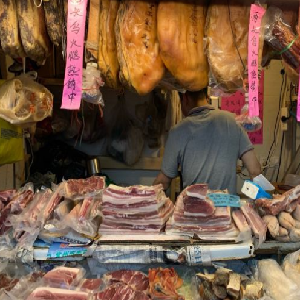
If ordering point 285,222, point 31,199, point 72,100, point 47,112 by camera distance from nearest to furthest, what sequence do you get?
point 72,100, point 285,222, point 31,199, point 47,112

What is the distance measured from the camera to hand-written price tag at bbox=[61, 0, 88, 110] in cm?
201

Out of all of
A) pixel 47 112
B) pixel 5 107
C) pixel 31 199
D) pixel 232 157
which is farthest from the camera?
pixel 232 157

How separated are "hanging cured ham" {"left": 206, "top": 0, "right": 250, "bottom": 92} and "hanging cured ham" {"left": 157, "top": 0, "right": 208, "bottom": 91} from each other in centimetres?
6

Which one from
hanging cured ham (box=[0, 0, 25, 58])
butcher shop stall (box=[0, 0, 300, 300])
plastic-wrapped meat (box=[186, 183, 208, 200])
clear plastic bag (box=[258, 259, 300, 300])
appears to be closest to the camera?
clear plastic bag (box=[258, 259, 300, 300])

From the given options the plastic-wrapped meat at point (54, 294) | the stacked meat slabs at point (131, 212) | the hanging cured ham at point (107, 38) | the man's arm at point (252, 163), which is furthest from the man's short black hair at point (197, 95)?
the plastic-wrapped meat at point (54, 294)

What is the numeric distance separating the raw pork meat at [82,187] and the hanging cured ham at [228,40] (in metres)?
0.99

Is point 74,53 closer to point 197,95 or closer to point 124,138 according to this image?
point 197,95

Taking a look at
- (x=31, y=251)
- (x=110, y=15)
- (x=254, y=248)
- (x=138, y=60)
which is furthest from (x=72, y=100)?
(x=254, y=248)

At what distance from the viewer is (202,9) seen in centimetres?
236

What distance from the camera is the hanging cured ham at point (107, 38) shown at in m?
2.33

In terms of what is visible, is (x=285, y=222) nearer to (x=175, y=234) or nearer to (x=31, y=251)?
(x=175, y=234)

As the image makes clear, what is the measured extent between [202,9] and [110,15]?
1.86 feet

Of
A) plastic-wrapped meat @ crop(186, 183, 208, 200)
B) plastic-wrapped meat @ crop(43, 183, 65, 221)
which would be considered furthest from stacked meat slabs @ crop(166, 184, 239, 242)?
plastic-wrapped meat @ crop(43, 183, 65, 221)

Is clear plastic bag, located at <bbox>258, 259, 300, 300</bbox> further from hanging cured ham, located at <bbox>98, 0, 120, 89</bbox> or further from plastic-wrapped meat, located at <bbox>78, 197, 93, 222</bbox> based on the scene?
hanging cured ham, located at <bbox>98, 0, 120, 89</bbox>
